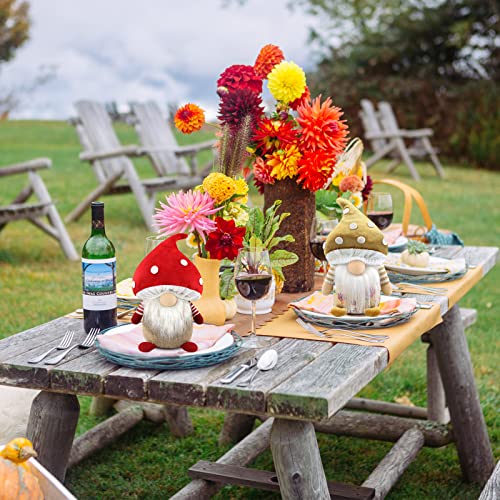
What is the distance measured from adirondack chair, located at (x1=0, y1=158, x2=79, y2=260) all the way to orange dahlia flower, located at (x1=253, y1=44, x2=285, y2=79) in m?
3.77

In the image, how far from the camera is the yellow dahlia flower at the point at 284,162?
8.02 ft

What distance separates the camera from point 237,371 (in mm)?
1812

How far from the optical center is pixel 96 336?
6.64 ft

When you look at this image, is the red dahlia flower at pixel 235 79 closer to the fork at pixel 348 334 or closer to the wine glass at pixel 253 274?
the wine glass at pixel 253 274

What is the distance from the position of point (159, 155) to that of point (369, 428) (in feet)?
18.9

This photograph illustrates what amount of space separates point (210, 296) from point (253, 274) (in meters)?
0.17

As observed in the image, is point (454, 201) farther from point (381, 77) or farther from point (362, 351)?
point (362, 351)

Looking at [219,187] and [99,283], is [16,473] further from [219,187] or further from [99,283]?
[219,187]

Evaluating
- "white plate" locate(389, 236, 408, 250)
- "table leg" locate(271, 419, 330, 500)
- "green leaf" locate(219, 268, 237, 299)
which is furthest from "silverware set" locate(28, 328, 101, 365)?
"white plate" locate(389, 236, 408, 250)

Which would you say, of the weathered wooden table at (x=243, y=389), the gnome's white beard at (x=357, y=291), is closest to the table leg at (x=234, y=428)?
the weathered wooden table at (x=243, y=389)

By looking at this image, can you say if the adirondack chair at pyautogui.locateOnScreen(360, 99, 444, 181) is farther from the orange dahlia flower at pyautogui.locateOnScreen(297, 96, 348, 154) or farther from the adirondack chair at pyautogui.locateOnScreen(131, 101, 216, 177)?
the orange dahlia flower at pyautogui.locateOnScreen(297, 96, 348, 154)

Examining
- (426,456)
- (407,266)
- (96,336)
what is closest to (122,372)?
(96,336)

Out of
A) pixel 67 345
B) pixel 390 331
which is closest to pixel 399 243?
pixel 390 331

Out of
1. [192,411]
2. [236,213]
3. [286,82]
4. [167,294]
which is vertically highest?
[286,82]
